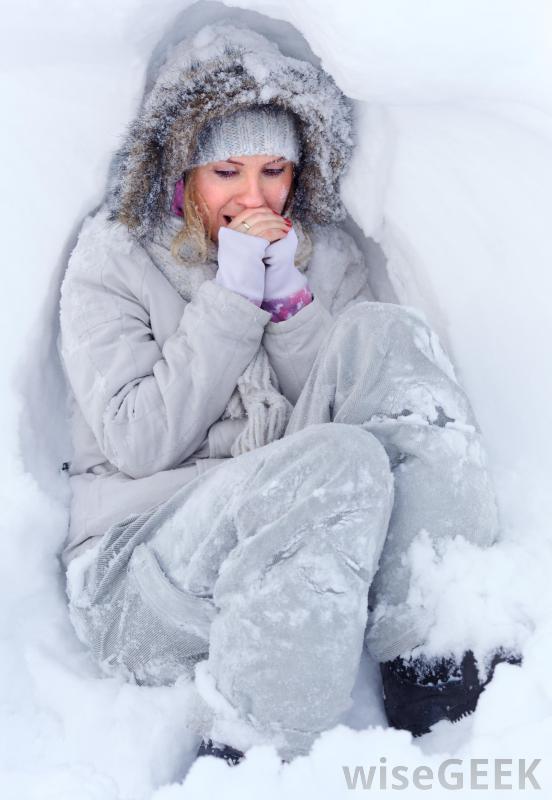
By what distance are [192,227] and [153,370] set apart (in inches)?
12.7

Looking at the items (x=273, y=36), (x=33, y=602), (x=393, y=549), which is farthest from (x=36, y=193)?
(x=393, y=549)

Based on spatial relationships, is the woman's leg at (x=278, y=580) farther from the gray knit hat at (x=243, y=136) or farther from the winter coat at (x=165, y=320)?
the gray knit hat at (x=243, y=136)

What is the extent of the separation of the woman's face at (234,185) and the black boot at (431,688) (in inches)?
34.9

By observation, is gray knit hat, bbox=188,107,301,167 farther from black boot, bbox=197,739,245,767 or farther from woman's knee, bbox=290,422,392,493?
black boot, bbox=197,739,245,767

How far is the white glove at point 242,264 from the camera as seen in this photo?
1.49 metres

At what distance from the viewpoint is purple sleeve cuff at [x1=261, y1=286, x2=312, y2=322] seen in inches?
60.9

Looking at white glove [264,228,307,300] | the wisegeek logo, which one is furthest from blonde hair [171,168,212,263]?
the wisegeek logo

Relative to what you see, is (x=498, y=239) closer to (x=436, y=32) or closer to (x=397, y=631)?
(x=436, y=32)

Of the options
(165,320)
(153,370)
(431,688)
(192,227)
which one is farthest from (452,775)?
(192,227)

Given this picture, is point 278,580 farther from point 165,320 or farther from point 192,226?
point 192,226

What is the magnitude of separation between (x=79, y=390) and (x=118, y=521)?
0.25 m

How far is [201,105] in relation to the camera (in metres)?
1.56

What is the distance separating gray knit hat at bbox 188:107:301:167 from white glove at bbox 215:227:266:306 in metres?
0.17

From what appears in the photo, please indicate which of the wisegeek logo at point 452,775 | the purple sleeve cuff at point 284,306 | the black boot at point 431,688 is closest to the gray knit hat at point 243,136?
the purple sleeve cuff at point 284,306
